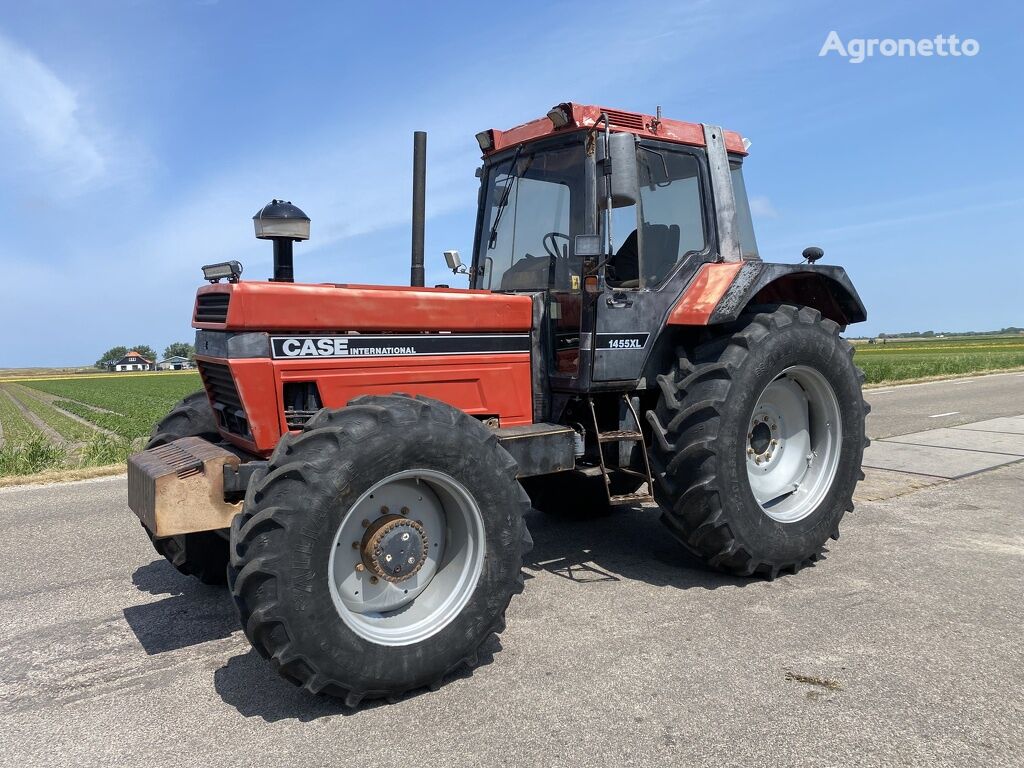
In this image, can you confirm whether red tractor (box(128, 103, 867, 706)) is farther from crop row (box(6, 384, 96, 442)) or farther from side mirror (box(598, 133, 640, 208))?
crop row (box(6, 384, 96, 442))

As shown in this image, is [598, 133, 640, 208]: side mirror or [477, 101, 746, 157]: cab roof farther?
[477, 101, 746, 157]: cab roof

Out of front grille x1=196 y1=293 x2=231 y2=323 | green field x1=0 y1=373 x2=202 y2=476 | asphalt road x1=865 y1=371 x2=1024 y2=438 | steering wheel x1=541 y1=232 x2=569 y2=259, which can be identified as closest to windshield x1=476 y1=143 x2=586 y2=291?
steering wheel x1=541 y1=232 x2=569 y2=259

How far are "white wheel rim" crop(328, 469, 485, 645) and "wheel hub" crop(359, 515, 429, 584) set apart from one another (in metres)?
0.01

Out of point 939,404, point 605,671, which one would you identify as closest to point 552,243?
point 605,671

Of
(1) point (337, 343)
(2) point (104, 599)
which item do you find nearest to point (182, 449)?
(1) point (337, 343)

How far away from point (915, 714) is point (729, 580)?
1.56 metres

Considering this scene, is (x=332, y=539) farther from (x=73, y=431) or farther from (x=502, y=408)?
(x=73, y=431)

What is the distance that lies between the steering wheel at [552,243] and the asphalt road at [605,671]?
1841mm

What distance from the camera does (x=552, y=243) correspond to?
4.53 m

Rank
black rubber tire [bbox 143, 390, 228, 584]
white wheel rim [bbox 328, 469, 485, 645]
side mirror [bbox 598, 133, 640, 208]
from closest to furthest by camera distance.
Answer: white wheel rim [bbox 328, 469, 485, 645], side mirror [bbox 598, 133, 640, 208], black rubber tire [bbox 143, 390, 228, 584]

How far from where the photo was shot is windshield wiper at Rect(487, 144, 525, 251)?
15.4 feet

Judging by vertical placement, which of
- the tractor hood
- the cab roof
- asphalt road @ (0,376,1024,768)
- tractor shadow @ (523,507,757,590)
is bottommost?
asphalt road @ (0,376,1024,768)

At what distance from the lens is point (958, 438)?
364 inches

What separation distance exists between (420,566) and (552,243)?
2108 millimetres
